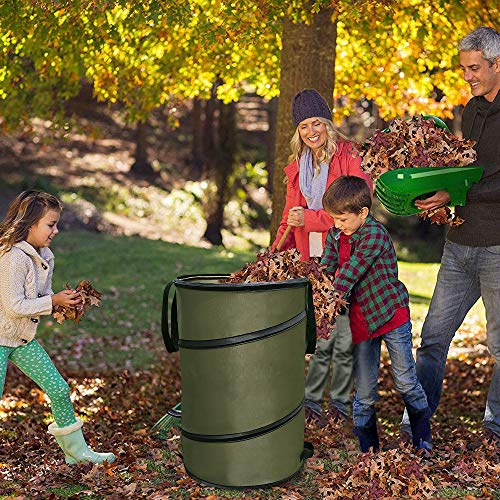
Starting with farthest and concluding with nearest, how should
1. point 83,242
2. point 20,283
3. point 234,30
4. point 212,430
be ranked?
point 83,242 → point 234,30 → point 20,283 → point 212,430

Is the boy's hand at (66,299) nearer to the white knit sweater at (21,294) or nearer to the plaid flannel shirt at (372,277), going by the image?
the white knit sweater at (21,294)

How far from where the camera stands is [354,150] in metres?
5.81

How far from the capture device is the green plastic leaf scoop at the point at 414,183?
16.4 feet

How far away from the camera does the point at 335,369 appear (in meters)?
5.88

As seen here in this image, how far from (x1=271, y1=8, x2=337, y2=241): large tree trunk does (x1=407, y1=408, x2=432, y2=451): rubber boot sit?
281 centimetres

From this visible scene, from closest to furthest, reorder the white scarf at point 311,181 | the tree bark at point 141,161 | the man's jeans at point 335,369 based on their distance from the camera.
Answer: the man's jeans at point 335,369
the white scarf at point 311,181
the tree bark at point 141,161

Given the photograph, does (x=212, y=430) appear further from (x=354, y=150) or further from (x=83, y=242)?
(x=83, y=242)

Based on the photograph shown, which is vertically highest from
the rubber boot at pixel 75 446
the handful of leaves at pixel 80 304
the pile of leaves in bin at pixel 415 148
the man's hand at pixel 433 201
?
the pile of leaves in bin at pixel 415 148

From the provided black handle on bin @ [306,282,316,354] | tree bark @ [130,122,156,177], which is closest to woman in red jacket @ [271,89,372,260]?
black handle on bin @ [306,282,316,354]

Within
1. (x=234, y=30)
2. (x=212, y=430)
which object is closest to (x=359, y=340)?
(x=212, y=430)

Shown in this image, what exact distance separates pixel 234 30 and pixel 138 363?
4.18 meters

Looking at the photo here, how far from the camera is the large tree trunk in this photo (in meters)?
7.66

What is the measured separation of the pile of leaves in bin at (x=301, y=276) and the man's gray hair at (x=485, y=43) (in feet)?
4.81

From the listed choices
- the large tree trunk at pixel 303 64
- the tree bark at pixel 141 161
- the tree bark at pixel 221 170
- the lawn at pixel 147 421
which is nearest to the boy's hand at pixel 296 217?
the lawn at pixel 147 421
